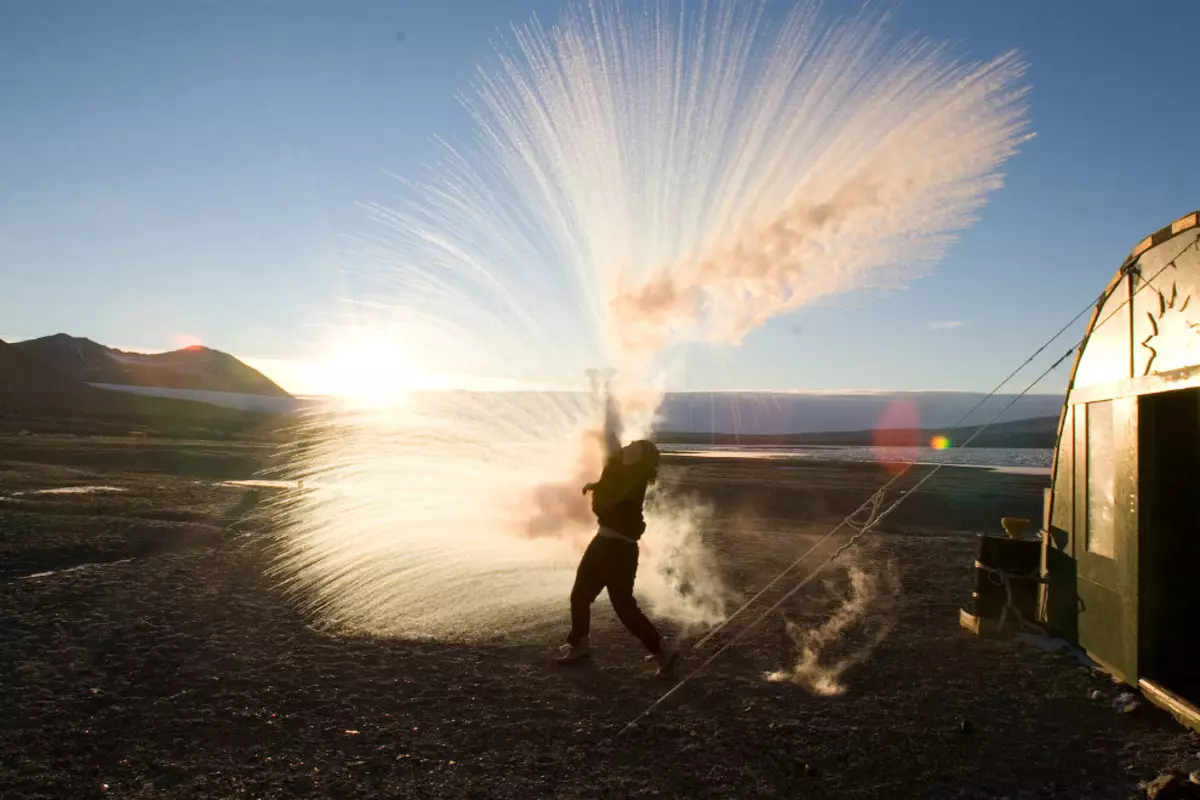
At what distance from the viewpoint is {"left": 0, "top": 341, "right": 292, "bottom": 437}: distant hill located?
58.3 m

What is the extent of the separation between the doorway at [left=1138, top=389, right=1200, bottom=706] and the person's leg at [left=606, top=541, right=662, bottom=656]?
14.8 feet

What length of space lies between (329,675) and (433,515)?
13095mm

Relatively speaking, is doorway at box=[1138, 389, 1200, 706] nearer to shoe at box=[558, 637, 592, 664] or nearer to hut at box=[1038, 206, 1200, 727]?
hut at box=[1038, 206, 1200, 727]

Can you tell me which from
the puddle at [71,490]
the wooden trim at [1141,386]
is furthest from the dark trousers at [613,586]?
the puddle at [71,490]

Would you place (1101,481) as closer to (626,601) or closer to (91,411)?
(626,601)

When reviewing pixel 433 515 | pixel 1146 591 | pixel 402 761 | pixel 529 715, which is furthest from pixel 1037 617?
pixel 433 515

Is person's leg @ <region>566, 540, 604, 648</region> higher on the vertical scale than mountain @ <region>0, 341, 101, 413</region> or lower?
lower

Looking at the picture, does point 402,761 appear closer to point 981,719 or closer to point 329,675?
point 329,675

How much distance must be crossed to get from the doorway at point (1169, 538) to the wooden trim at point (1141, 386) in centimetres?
19

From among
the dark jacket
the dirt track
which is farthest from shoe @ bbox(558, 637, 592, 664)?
the dark jacket

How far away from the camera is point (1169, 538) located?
6863 millimetres

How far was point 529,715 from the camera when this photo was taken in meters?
6.11

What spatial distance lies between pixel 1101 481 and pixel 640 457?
501 centimetres

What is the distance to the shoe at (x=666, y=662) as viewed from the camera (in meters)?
7.03
